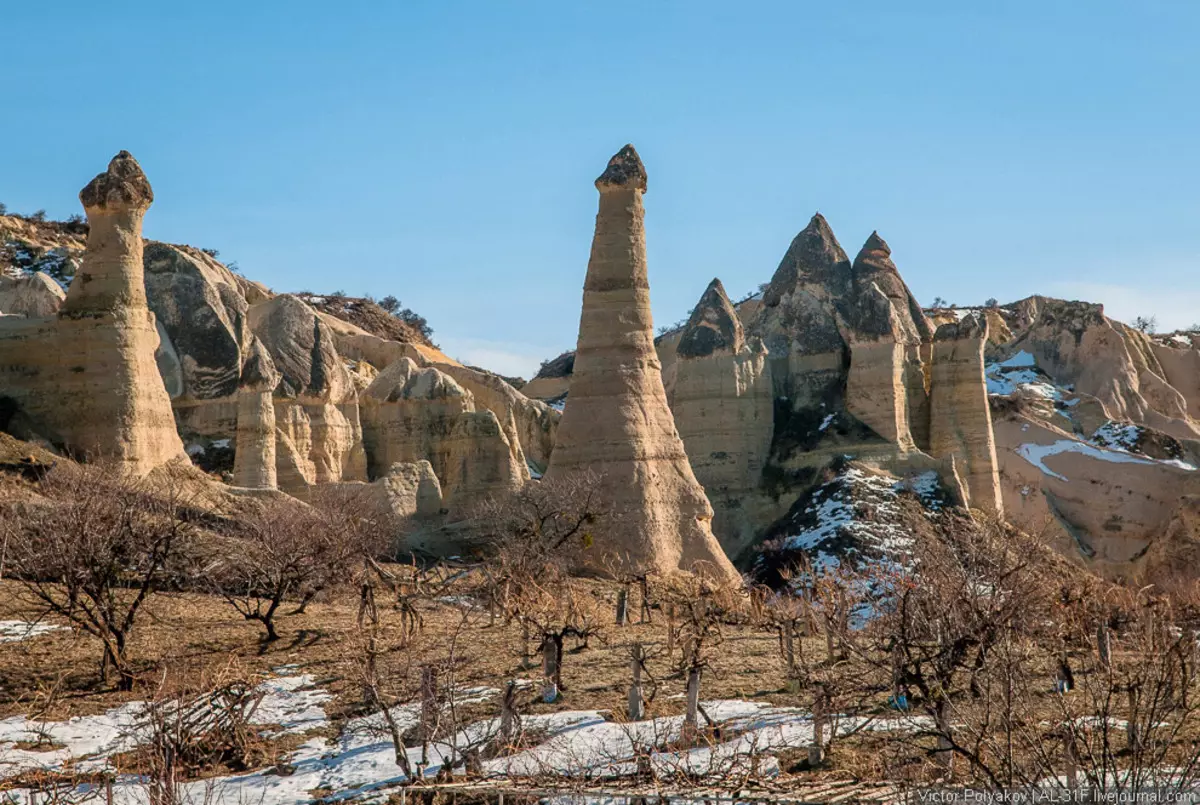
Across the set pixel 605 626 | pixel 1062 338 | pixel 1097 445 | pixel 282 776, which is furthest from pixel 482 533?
pixel 1062 338

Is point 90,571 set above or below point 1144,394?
below

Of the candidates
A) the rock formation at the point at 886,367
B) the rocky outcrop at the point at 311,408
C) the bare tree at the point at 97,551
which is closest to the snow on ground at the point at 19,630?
the bare tree at the point at 97,551

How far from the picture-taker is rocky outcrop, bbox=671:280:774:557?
39219 mm

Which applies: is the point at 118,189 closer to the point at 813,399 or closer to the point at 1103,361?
the point at 813,399

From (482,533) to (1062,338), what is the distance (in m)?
38.7

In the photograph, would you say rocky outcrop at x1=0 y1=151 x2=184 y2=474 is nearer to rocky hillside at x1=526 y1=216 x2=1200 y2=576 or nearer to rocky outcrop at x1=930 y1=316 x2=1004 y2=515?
rocky hillside at x1=526 y1=216 x2=1200 y2=576

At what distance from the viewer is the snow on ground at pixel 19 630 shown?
17.9 metres

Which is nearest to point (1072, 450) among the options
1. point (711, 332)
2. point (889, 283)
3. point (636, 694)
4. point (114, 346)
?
point (889, 283)

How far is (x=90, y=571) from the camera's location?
1630 centimetres

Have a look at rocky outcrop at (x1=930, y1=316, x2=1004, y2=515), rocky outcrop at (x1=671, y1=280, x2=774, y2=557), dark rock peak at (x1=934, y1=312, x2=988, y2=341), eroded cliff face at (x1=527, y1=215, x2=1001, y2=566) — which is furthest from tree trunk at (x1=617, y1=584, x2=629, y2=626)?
dark rock peak at (x1=934, y1=312, x2=988, y2=341)

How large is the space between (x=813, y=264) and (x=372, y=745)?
33674 mm

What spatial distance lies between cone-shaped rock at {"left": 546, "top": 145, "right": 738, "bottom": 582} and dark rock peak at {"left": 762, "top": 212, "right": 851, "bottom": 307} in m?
15.7

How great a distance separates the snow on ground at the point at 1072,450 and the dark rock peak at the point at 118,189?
2968cm

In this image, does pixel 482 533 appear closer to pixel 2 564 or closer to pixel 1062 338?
pixel 2 564
